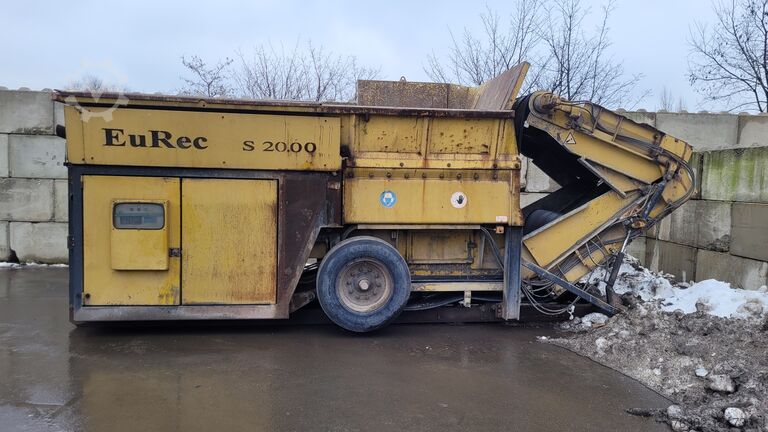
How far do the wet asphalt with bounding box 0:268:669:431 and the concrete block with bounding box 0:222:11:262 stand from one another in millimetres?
4341

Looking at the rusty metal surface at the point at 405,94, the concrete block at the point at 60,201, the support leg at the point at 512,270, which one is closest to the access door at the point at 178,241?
the rusty metal surface at the point at 405,94

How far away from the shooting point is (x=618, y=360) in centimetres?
530

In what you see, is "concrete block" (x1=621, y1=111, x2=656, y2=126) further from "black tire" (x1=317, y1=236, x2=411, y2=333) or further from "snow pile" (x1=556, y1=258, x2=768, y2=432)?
"black tire" (x1=317, y1=236, x2=411, y2=333)

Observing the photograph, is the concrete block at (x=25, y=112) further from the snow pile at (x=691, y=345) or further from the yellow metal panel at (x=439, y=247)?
the snow pile at (x=691, y=345)

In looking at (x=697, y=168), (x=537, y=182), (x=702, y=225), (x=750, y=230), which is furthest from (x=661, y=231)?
(x=537, y=182)

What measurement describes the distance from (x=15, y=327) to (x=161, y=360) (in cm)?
238

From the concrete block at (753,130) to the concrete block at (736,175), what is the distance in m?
2.86

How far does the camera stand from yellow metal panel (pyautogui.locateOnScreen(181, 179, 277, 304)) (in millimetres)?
5652

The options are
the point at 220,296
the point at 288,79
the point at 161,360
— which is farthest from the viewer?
the point at 288,79

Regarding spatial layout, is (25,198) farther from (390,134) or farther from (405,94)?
(390,134)

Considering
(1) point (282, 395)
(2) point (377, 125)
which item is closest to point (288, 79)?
(2) point (377, 125)

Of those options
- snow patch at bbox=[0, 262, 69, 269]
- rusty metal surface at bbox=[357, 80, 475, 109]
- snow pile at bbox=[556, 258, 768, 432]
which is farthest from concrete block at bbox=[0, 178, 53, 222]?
snow pile at bbox=[556, 258, 768, 432]

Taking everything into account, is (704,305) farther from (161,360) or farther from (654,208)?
(161,360)

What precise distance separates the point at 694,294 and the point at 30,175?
36.1 ft
